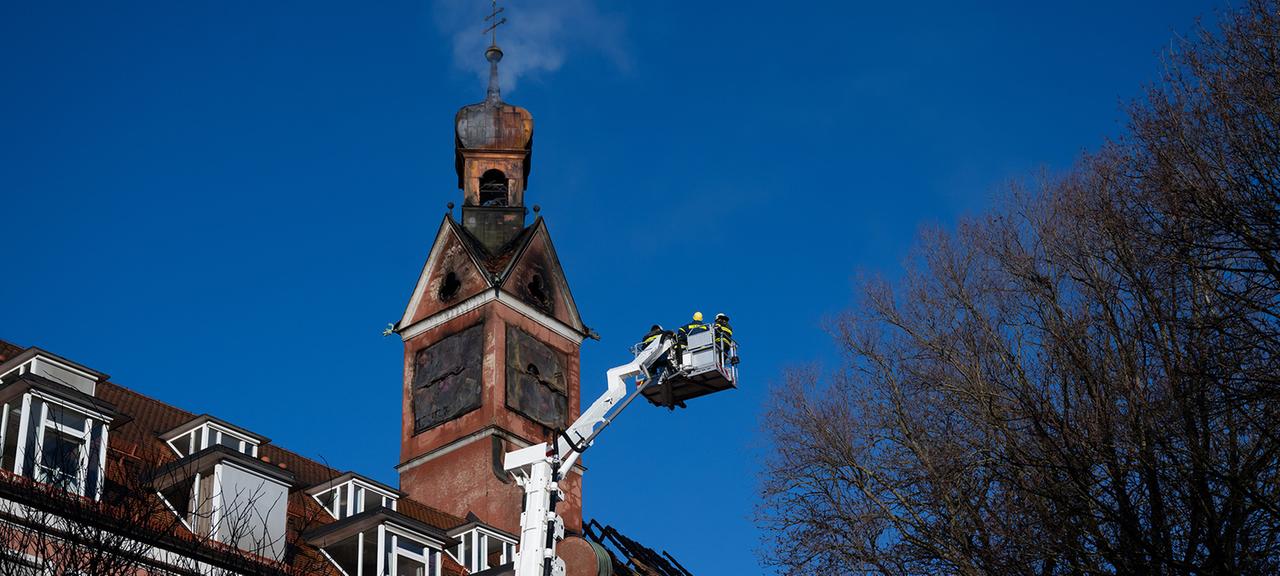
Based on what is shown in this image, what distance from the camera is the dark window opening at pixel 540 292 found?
4559cm

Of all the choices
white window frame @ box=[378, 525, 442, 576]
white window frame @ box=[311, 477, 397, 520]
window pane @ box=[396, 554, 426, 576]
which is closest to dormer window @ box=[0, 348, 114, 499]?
white window frame @ box=[378, 525, 442, 576]

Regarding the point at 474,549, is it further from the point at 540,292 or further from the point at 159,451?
the point at 540,292

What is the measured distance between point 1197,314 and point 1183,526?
9.96ft

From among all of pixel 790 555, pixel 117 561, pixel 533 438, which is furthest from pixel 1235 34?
pixel 533 438

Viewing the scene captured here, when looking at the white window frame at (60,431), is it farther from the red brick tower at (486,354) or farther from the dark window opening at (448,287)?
the dark window opening at (448,287)

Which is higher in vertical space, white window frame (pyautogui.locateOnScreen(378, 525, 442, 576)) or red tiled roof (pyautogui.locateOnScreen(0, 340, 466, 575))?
red tiled roof (pyautogui.locateOnScreen(0, 340, 466, 575))

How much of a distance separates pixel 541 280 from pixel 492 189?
4.20 m

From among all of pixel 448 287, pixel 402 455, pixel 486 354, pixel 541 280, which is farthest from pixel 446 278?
pixel 402 455

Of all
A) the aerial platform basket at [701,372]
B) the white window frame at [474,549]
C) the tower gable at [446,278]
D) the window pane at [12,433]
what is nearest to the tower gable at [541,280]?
the tower gable at [446,278]

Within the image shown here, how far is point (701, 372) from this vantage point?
93.4 ft

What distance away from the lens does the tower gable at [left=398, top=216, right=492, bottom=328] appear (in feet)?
148

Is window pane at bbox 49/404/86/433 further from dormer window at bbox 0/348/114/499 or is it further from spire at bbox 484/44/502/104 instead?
spire at bbox 484/44/502/104

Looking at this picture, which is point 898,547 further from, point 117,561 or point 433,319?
point 433,319

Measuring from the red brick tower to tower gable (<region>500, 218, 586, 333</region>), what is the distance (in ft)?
0.12
